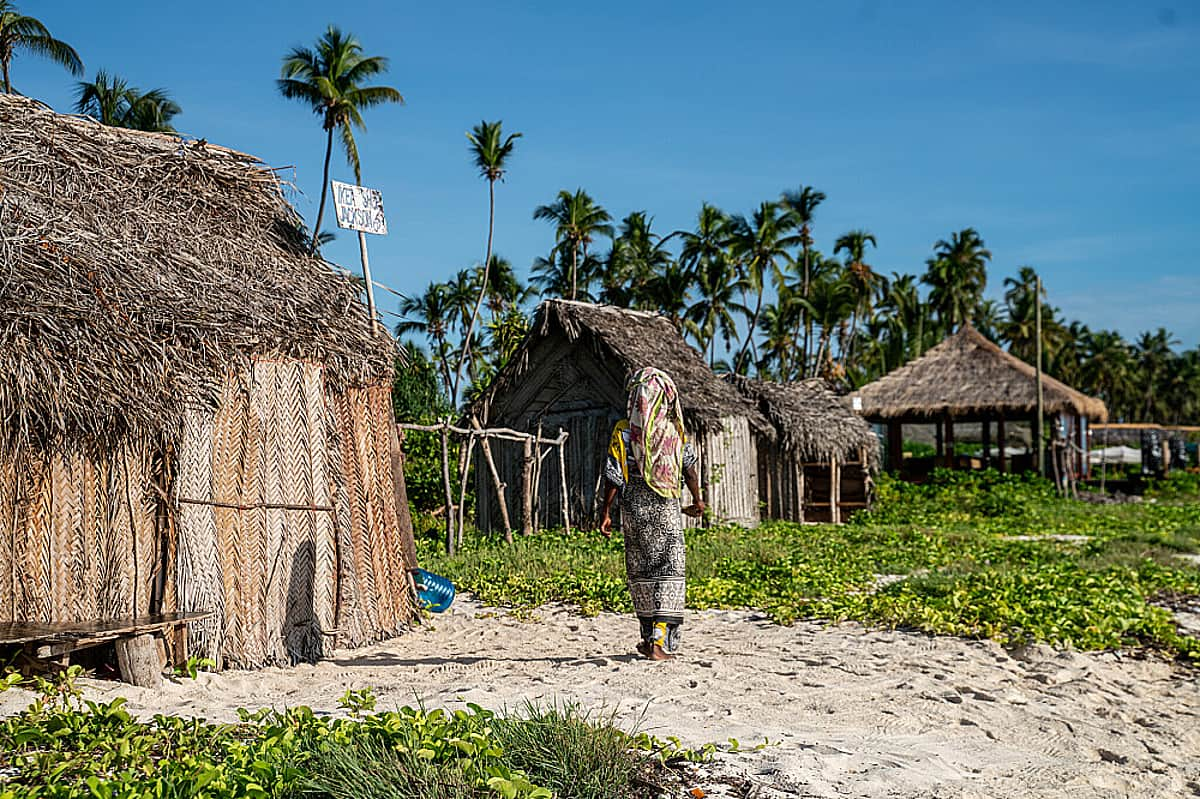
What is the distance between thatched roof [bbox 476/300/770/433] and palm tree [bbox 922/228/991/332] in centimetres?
3567

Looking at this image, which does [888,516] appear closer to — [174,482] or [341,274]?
[341,274]

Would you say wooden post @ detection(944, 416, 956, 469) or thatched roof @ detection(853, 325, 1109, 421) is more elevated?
thatched roof @ detection(853, 325, 1109, 421)

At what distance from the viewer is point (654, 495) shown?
6.97 m

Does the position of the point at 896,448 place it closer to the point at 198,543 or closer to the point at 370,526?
the point at 370,526

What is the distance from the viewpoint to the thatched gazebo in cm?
2805

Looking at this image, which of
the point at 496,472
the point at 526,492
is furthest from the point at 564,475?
the point at 496,472

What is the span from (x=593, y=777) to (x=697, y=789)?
1.69ft

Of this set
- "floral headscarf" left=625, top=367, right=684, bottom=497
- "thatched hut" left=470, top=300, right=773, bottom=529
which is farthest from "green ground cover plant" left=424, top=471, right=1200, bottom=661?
"floral headscarf" left=625, top=367, right=684, bottom=497

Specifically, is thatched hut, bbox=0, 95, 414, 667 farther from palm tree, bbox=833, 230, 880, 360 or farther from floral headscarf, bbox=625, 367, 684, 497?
palm tree, bbox=833, 230, 880, 360

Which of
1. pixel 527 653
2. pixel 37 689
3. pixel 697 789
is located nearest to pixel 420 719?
pixel 697 789

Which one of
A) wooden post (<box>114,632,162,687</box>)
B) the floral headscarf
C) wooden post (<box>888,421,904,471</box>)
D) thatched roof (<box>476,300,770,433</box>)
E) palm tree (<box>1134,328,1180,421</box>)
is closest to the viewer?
wooden post (<box>114,632,162,687</box>)

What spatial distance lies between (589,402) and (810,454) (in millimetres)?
5296

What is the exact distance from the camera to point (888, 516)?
68.7ft

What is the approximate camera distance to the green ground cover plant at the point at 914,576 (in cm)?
831
